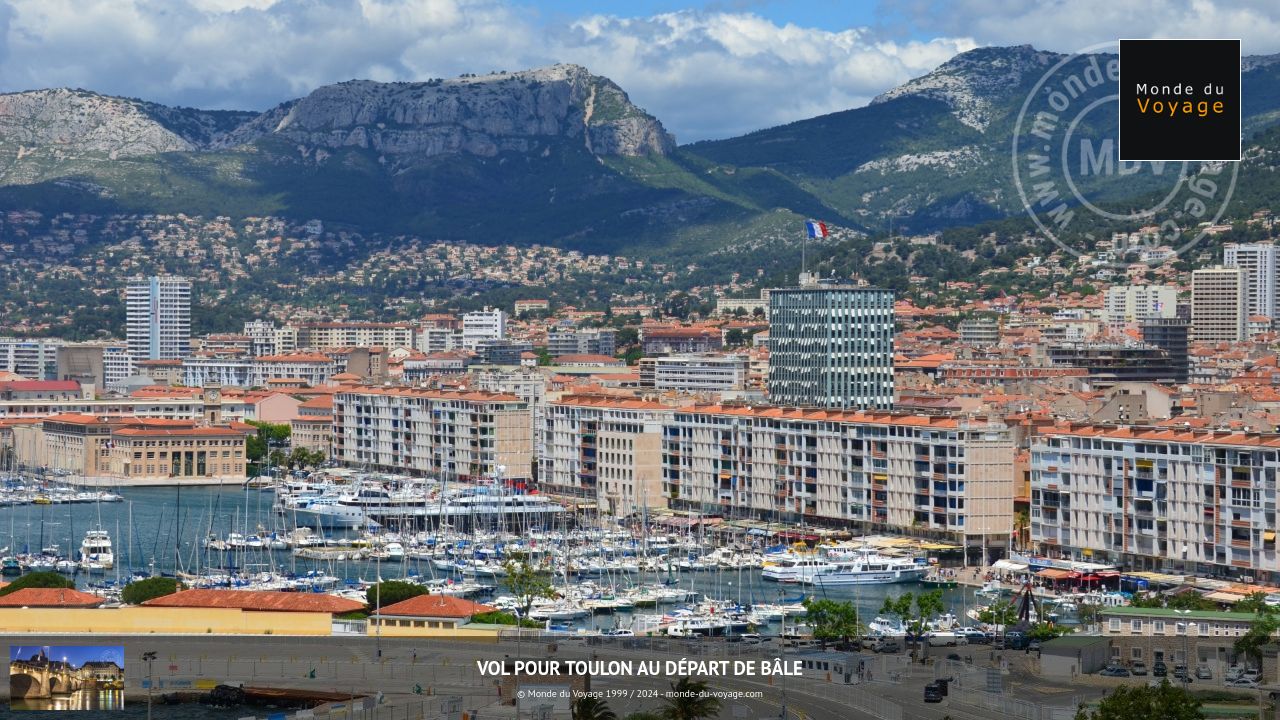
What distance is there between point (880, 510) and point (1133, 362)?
1849 inches

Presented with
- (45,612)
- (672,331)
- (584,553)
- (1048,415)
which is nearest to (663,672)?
(45,612)

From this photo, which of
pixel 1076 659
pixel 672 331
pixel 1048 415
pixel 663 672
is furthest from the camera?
pixel 672 331

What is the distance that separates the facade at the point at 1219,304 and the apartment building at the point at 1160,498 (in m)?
82.6

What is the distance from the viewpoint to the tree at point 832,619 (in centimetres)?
5172

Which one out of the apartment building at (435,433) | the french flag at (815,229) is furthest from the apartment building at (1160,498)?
the french flag at (815,229)

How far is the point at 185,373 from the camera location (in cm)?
16200

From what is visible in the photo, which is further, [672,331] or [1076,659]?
[672,331]

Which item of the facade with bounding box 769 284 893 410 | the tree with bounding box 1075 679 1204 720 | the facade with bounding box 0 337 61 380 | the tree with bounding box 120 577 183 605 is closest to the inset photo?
the tree with bounding box 120 577 183 605

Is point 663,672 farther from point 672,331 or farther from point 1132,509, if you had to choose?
point 672,331

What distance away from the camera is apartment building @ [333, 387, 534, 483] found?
316 feet

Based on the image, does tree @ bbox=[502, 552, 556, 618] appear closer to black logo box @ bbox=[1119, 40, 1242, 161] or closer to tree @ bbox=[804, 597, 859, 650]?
tree @ bbox=[804, 597, 859, 650]

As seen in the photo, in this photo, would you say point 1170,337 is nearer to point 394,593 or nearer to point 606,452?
point 606,452

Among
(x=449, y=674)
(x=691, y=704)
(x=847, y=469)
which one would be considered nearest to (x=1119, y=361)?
(x=847, y=469)

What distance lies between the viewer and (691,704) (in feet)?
112
